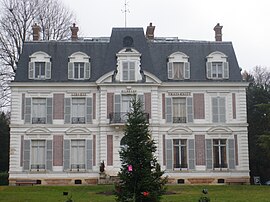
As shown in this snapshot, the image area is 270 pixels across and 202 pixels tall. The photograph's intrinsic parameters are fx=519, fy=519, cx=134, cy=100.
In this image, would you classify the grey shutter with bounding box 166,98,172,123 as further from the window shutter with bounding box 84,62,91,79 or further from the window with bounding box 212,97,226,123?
the window shutter with bounding box 84,62,91,79

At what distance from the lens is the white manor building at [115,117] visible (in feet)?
106

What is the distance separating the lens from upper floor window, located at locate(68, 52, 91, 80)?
33.6 metres

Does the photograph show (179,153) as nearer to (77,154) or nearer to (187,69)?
(187,69)

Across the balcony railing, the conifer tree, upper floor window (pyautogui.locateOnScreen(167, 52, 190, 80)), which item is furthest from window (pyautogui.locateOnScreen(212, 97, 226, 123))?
the conifer tree

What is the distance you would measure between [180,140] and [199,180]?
2.76 metres

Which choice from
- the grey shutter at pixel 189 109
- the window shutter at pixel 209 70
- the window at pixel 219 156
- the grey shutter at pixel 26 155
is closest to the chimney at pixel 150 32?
the window shutter at pixel 209 70

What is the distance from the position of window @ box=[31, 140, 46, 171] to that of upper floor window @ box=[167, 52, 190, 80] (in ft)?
30.6

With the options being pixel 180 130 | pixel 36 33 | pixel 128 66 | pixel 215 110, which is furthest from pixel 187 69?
pixel 36 33

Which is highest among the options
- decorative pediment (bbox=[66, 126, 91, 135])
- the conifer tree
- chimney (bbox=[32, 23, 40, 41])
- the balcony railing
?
chimney (bbox=[32, 23, 40, 41])

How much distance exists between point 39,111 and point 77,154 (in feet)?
12.0

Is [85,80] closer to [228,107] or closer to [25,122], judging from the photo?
[25,122]

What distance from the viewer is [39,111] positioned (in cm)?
3294

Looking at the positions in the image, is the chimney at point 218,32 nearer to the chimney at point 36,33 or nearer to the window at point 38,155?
the chimney at point 36,33

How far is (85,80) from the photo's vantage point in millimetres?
33375
